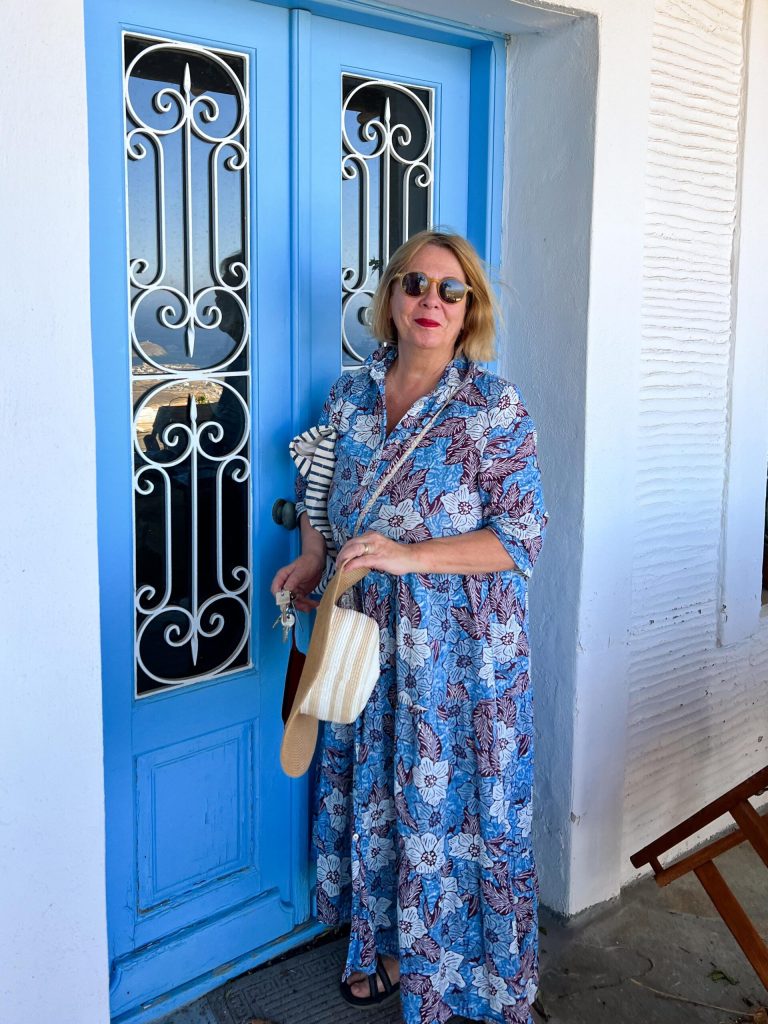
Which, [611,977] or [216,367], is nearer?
[216,367]

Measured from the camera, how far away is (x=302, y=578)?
2.58 metres

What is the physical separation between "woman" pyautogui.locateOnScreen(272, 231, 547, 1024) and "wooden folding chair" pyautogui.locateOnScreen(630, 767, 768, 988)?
1.85 ft

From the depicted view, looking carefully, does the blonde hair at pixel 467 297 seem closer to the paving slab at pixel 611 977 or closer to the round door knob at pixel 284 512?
the round door knob at pixel 284 512

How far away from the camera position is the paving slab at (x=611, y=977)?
274cm

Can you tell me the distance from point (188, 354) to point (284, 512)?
0.49 m

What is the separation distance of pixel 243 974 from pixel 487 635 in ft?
4.12

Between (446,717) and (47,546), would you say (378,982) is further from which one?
(47,546)

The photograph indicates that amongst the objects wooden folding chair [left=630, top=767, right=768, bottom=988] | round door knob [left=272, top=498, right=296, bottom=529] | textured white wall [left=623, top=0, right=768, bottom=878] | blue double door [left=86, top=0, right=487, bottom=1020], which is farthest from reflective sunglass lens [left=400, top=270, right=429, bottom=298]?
wooden folding chair [left=630, top=767, right=768, bottom=988]

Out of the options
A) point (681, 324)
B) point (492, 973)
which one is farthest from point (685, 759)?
point (681, 324)

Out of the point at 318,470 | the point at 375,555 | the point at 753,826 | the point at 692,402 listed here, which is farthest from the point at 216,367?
the point at 753,826

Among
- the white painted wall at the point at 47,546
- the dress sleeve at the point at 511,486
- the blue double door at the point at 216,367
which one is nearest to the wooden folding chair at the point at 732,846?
the dress sleeve at the point at 511,486

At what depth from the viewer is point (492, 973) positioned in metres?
2.59

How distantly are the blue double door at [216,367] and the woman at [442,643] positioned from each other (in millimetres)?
240

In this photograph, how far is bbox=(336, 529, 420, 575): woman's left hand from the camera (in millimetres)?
2182
